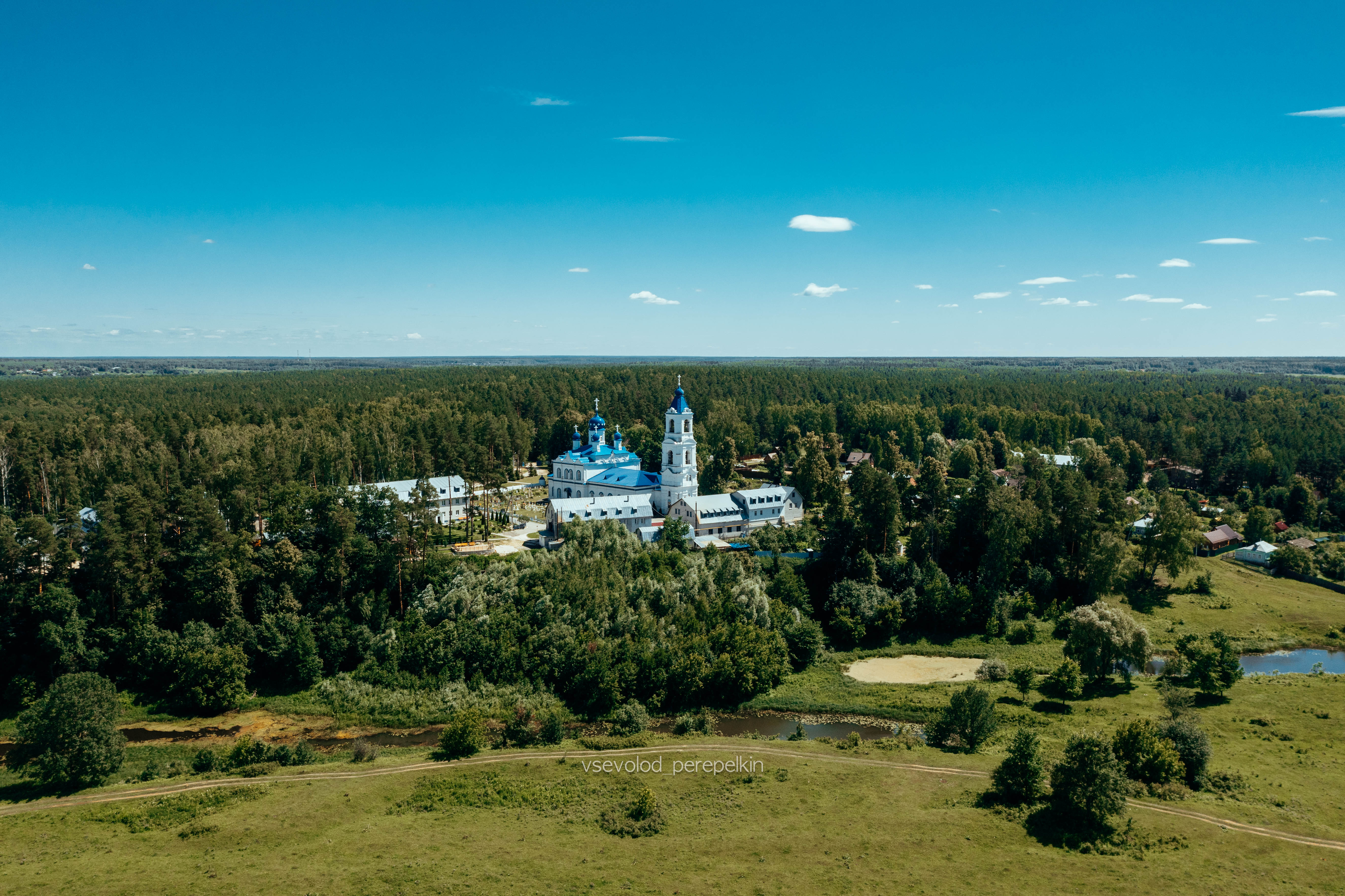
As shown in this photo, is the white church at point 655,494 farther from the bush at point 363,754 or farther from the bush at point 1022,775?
the bush at point 1022,775

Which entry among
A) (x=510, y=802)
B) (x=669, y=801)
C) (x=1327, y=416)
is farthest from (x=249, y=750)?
(x=1327, y=416)

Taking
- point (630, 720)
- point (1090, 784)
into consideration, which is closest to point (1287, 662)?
point (1090, 784)

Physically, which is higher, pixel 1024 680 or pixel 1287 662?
pixel 1024 680

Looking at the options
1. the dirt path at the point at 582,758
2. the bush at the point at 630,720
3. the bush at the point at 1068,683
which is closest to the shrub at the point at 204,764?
the dirt path at the point at 582,758

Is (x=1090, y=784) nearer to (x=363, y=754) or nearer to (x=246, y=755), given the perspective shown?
(x=363, y=754)

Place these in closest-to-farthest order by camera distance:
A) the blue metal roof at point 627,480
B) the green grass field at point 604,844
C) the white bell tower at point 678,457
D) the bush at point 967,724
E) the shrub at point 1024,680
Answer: the green grass field at point 604,844, the bush at point 967,724, the shrub at point 1024,680, the white bell tower at point 678,457, the blue metal roof at point 627,480

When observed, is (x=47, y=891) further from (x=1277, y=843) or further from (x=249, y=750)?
(x=1277, y=843)
